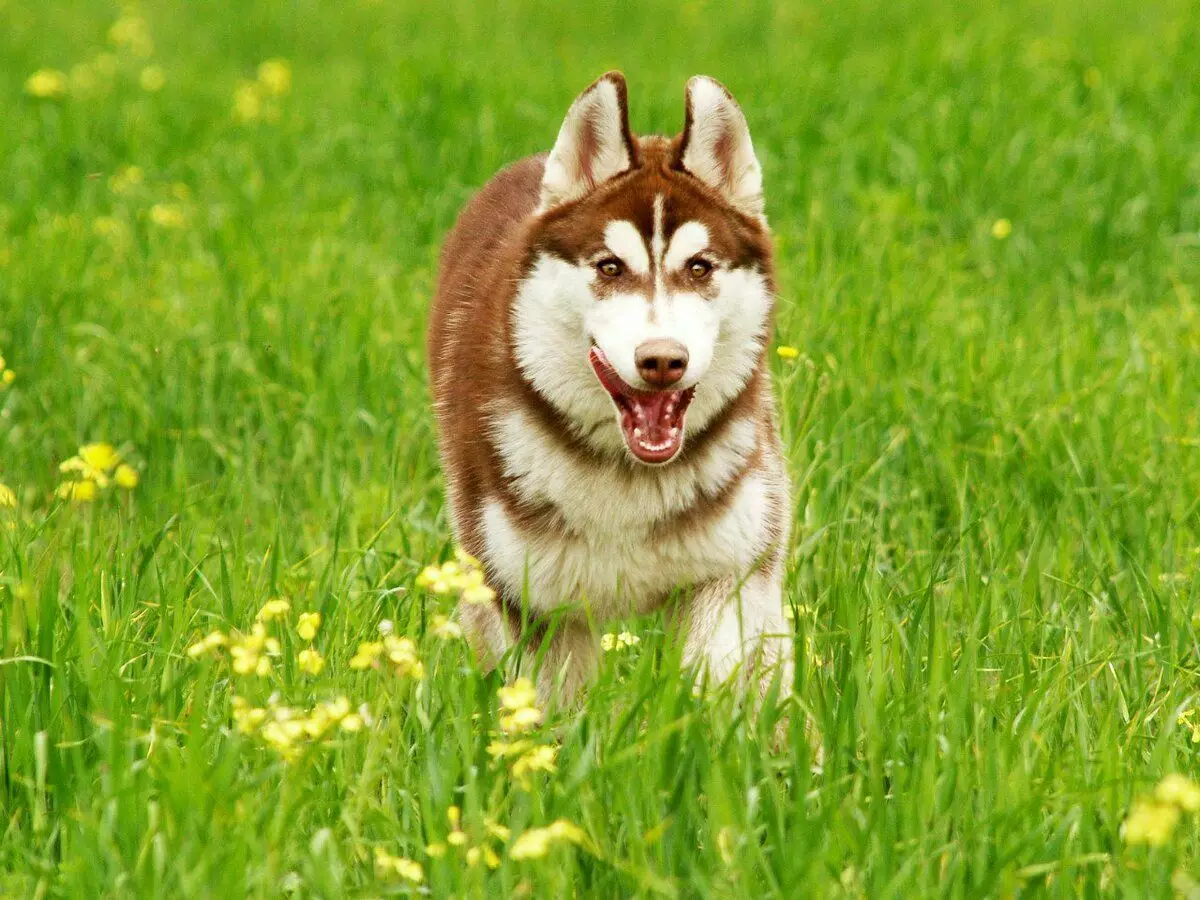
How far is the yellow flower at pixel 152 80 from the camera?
9133 millimetres

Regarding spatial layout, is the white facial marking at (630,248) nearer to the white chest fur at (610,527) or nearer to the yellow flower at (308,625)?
the white chest fur at (610,527)

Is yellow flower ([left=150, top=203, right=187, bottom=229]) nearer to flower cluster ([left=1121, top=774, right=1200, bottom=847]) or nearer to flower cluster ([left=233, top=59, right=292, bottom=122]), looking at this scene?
flower cluster ([left=233, top=59, right=292, bottom=122])

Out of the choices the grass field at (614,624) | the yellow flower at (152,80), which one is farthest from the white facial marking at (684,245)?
the yellow flower at (152,80)

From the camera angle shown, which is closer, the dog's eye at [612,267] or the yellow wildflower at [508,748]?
the yellow wildflower at [508,748]

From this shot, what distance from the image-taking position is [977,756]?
2.72 meters

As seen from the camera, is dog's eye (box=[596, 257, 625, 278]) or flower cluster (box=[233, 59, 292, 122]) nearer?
dog's eye (box=[596, 257, 625, 278])

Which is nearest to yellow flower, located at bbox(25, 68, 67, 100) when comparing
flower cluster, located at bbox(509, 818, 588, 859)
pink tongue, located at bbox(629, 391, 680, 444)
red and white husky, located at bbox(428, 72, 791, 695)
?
red and white husky, located at bbox(428, 72, 791, 695)

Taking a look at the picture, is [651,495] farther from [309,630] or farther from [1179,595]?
[1179,595]

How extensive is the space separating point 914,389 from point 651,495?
62.6 inches

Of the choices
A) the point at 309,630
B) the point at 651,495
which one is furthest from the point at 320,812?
the point at 651,495

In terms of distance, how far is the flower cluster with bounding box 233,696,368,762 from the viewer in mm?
2393

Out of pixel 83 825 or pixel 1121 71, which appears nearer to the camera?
pixel 83 825

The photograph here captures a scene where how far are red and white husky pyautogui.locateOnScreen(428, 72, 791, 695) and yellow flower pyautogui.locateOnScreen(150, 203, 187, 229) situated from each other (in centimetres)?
332

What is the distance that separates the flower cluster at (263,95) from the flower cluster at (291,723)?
20.8ft
